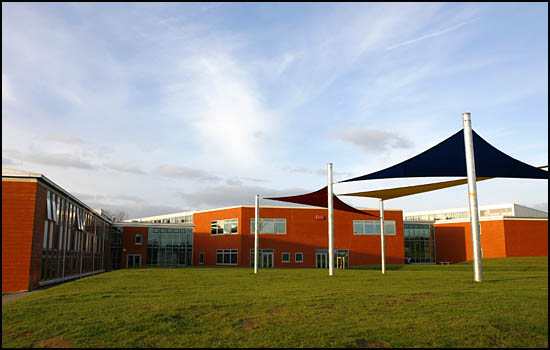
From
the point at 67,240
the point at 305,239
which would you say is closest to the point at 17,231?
the point at 67,240

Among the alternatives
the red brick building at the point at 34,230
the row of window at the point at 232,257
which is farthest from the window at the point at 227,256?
the red brick building at the point at 34,230

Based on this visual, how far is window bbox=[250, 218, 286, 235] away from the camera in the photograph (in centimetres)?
4197

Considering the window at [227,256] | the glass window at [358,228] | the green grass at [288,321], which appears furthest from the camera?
the glass window at [358,228]

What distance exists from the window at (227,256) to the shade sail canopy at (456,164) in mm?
27303

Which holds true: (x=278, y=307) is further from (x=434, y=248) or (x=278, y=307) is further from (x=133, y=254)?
(x=434, y=248)

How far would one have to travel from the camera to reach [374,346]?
5730mm

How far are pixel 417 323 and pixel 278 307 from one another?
2609mm

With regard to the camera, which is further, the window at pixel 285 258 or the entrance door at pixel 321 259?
the entrance door at pixel 321 259

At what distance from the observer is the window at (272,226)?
4197cm

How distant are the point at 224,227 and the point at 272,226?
495 cm

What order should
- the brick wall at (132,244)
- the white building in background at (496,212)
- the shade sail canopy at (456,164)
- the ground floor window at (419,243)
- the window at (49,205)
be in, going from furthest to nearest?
the white building in background at (496,212), the ground floor window at (419,243), the brick wall at (132,244), the window at (49,205), the shade sail canopy at (456,164)

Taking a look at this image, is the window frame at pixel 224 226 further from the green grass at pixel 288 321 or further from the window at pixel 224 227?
the green grass at pixel 288 321

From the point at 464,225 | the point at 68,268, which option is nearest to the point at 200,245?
the point at 68,268

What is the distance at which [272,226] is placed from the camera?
4206 cm
